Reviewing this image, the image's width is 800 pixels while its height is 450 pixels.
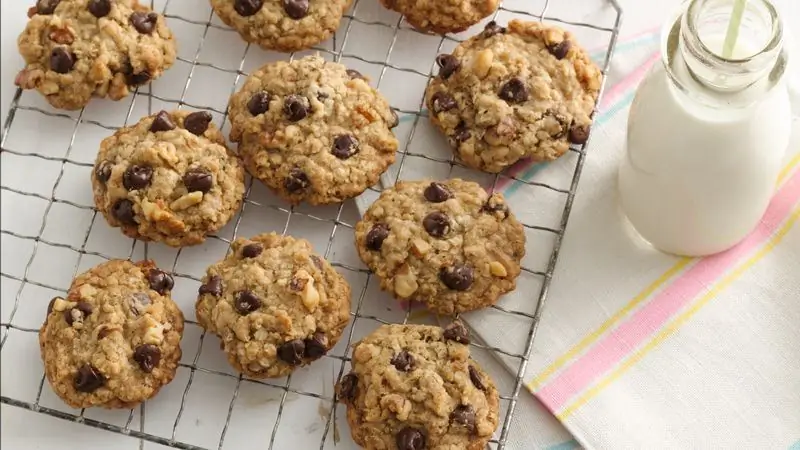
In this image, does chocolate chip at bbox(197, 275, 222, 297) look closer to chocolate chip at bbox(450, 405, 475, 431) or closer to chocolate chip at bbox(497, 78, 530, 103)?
chocolate chip at bbox(450, 405, 475, 431)

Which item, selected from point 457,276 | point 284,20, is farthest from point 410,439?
point 284,20

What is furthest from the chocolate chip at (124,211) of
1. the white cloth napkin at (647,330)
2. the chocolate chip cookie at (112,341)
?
the white cloth napkin at (647,330)

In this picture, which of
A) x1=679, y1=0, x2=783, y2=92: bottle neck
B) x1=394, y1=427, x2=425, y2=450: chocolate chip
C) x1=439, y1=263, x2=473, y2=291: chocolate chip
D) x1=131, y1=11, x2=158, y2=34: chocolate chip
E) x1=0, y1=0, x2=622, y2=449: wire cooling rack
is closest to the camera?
x1=679, y1=0, x2=783, y2=92: bottle neck

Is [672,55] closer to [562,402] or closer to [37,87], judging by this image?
[562,402]

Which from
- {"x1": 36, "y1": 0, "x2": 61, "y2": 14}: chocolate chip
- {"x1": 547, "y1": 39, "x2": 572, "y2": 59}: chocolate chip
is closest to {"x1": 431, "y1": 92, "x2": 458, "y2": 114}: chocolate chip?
{"x1": 547, "y1": 39, "x2": 572, "y2": 59}: chocolate chip

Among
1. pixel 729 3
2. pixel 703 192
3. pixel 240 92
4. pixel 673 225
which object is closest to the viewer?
pixel 729 3

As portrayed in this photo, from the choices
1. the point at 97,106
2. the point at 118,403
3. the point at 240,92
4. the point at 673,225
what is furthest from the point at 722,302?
the point at 97,106
